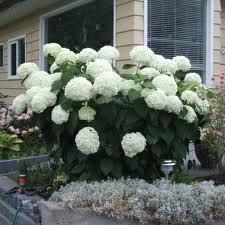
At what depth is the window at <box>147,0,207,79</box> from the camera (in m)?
7.71

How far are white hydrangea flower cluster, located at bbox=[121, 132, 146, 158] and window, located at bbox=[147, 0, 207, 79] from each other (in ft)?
10.5

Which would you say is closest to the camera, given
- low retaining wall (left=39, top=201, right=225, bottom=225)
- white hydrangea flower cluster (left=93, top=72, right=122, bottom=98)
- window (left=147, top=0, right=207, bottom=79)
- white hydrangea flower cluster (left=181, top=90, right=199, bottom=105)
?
low retaining wall (left=39, top=201, right=225, bottom=225)

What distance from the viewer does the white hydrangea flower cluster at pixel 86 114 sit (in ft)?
15.7

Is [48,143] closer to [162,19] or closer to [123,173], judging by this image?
[123,173]

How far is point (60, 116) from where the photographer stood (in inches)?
188

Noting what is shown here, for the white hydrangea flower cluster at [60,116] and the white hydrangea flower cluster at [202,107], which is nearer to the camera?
the white hydrangea flower cluster at [60,116]

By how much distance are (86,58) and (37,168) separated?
1866mm

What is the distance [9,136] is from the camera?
8312mm

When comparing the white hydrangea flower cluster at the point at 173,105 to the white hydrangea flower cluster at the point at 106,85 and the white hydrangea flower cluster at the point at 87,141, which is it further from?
the white hydrangea flower cluster at the point at 87,141

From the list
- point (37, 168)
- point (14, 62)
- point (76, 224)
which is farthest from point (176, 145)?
point (14, 62)

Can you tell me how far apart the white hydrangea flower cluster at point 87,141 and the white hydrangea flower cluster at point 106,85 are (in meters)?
0.40

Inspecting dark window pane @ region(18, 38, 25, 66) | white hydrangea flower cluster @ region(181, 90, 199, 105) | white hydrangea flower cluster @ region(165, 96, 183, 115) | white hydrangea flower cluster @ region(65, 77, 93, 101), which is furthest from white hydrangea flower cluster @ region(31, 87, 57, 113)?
dark window pane @ region(18, 38, 25, 66)

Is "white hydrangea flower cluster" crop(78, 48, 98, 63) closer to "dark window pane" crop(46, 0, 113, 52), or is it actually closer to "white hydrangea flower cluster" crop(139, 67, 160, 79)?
"white hydrangea flower cluster" crop(139, 67, 160, 79)

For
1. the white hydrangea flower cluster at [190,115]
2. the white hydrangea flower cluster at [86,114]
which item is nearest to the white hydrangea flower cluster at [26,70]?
the white hydrangea flower cluster at [86,114]
